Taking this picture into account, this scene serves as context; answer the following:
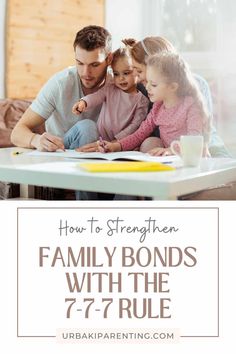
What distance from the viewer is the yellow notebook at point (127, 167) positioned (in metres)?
1.37

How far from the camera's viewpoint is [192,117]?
173 centimetres

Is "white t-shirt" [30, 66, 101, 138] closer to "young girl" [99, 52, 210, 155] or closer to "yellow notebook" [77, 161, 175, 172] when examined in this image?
"young girl" [99, 52, 210, 155]

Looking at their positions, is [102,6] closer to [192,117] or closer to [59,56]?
[59,56]

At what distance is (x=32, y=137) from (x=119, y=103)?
0.27 m

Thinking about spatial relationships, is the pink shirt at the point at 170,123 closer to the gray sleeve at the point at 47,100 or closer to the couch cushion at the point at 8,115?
the gray sleeve at the point at 47,100

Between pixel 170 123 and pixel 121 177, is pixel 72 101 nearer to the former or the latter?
pixel 170 123

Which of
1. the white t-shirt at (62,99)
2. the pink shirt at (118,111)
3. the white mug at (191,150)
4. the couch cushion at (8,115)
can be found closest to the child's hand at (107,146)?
the pink shirt at (118,111)

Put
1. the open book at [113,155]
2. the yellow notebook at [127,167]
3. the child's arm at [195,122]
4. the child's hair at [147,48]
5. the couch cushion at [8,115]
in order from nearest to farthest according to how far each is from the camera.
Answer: the yellow notebook at [127,167], the open book at [113,155], the child's arm at [195,122], the child's hair at [147,48], the couch cushion at [8,115]

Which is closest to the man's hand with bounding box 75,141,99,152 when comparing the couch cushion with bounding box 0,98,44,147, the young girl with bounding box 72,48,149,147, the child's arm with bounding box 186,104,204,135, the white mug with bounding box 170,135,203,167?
the young girl with bounding box 72,48,149,147

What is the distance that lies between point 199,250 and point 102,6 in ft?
8.78

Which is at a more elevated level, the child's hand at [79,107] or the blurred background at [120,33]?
the blurred background at [120,33]

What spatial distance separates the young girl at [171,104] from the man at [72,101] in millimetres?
147

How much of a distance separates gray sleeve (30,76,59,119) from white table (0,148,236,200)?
426 mm

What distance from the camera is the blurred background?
330 cm
